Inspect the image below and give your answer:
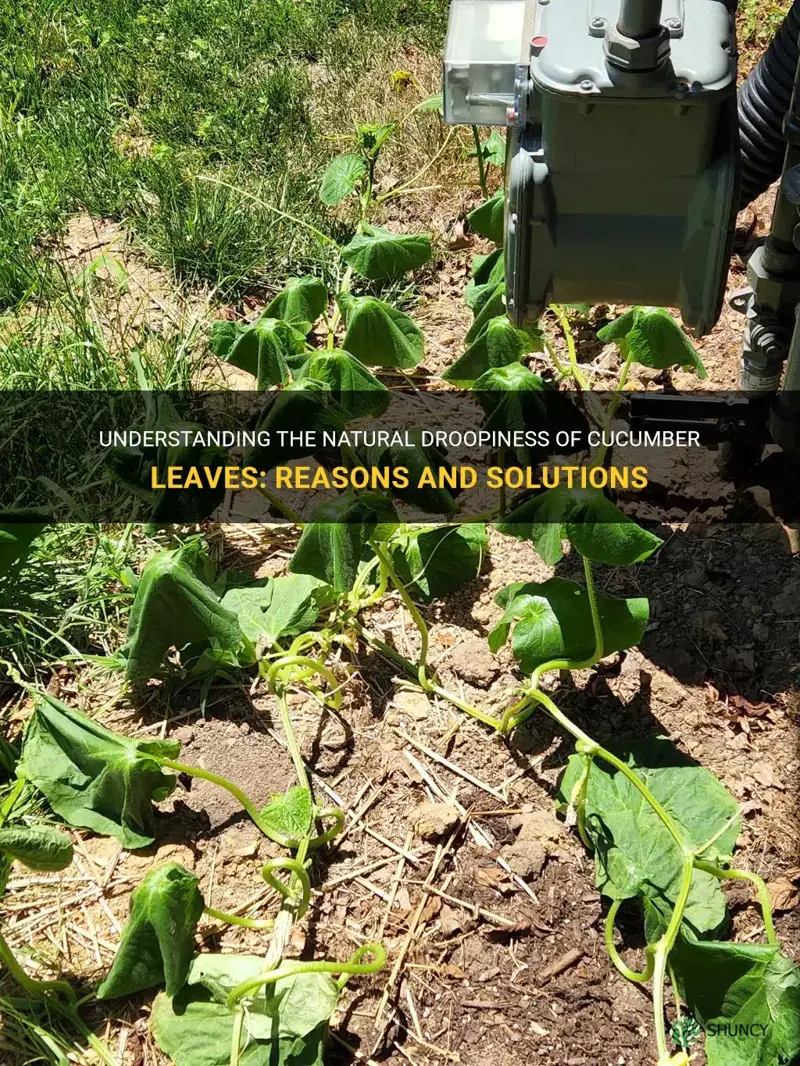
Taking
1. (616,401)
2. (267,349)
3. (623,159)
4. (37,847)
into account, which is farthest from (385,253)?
(37,847)

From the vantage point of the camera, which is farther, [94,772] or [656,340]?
[656,340]

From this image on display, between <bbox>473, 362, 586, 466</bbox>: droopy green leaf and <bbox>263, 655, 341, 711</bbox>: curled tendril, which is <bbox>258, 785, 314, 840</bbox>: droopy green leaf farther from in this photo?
<bbox>473, 362, 586, 466</bbox>: droopy green leaf

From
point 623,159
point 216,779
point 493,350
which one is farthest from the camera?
point 493,350

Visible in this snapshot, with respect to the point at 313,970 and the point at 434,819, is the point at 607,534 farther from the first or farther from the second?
the point at 313,970

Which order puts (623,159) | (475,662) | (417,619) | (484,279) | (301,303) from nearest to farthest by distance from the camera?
(623,159), (417,619), (475,662), (301,303), (484,279)

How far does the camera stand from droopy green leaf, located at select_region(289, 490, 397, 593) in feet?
6.09

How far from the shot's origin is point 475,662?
6.92 feet

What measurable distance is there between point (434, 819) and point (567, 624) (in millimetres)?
400

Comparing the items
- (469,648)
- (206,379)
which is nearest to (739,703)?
(469,648)

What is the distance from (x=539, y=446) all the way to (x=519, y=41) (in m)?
0.78

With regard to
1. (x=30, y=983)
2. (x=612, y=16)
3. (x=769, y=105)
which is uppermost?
(x=612, y=16)

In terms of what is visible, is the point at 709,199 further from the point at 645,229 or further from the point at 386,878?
the point at 386,878

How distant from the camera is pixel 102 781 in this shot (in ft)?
5.89

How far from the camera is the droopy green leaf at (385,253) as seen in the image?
2703 millimetres
